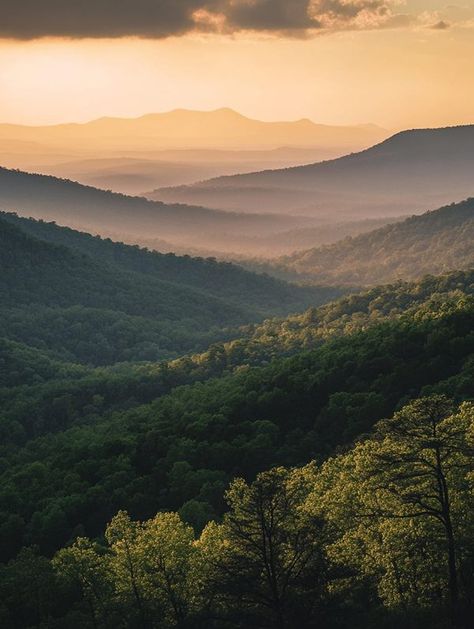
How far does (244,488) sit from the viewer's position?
44.2 m

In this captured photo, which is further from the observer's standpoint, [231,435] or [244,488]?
[231,435]

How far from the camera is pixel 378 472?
42562mm

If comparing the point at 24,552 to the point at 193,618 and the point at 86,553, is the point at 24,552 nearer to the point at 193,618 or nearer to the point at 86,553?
the point at 86,553

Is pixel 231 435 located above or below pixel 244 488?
below

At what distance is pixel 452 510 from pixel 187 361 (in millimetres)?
128225

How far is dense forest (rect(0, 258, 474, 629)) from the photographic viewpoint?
135 feet

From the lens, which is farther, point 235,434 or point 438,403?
point 235,434

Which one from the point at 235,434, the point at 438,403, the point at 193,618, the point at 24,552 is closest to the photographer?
the point at 438,403

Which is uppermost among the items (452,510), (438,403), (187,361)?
(438,403)

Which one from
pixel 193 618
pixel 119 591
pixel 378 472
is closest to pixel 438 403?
pixel 378 472

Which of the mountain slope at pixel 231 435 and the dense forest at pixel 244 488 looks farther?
the mountain slope at pixel 231 435

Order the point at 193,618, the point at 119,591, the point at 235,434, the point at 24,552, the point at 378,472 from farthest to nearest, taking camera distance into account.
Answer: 1. the point at 235,434
2. the point at 24,552
3. the point at 119,591
4. the point at 193,618
5. the point at 378,472

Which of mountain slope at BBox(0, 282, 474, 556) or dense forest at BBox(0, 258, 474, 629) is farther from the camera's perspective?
mountain slope at BBox(0, 282, 474, 556)

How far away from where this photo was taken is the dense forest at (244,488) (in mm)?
41094
